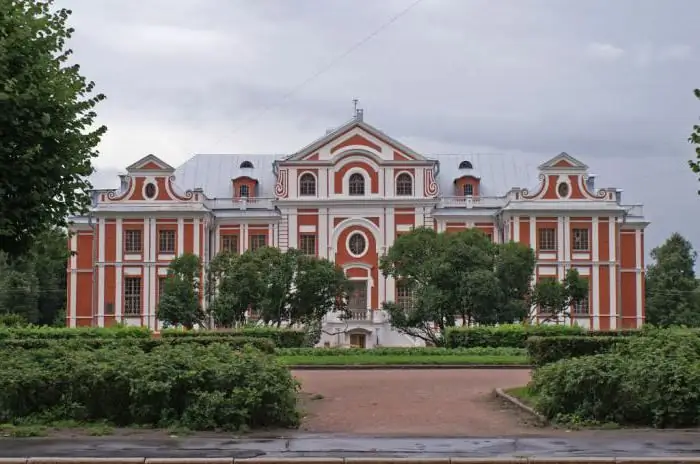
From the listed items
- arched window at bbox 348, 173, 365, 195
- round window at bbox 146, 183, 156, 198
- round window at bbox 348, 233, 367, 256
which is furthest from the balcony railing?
round window at bbox 146, 183, 156, 198

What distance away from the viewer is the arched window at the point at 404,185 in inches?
2731

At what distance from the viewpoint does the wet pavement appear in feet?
47.4

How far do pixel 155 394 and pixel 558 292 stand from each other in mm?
40489

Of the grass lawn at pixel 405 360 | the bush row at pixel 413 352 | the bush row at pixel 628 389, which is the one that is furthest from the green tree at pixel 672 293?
the bush row at pixel 628 389

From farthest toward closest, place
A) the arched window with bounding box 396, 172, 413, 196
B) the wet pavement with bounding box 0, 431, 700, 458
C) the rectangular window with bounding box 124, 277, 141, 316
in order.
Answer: the arched window with bounding box 396, 172, 413, 196, the rectangular window with bounding box 124, 277, 141, 316, the wet pavement with bounding box 0, 431, 700, 458

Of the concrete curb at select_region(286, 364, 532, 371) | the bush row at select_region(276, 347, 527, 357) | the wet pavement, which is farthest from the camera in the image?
the bush row at select_region(276, 347, 527, 357)

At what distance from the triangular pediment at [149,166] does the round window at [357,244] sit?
1218 centimetres

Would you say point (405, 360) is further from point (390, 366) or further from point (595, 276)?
point (595, 276)

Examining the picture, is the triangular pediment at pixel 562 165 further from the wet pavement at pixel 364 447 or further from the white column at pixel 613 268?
the wet pavement at pixel 364 447

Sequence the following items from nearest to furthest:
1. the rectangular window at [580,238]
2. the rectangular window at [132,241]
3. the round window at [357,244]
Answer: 1. the rectangular window at [580,238]
2. the rectangular window at [132,241]
3. the round window at [357,244]

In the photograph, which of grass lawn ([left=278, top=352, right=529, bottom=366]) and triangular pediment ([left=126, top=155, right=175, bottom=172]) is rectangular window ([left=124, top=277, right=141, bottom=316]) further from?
grass lawn ([left=278, top=352, right=529, bottom=366])

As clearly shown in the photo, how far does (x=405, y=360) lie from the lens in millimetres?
36438

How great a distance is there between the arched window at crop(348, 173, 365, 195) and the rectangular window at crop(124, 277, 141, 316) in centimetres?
1458

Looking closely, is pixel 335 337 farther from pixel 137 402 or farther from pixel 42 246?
pixel 137 402
